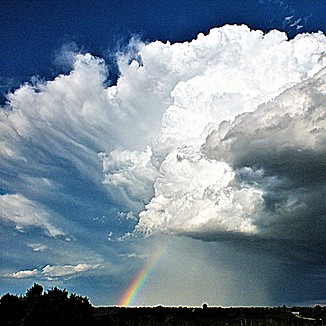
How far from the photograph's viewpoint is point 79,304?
8831cm

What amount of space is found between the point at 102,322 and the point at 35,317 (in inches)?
527

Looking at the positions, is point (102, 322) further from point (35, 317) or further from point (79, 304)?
point (35, 317)

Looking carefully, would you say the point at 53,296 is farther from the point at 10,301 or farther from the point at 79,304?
the point at 10,301

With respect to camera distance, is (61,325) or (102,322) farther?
(102,322)

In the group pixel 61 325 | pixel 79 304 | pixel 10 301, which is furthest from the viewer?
pixel 10 301

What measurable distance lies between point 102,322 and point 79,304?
5.73 m

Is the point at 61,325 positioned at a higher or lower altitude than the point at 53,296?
lower

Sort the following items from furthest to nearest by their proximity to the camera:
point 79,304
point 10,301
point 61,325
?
1. point 10,301
2. point 79,304
3. point 61,325

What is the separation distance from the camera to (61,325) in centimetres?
8212

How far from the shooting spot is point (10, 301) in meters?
95.5

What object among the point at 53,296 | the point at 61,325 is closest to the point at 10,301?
Result: the point at 53,296

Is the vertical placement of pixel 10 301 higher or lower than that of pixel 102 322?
higher

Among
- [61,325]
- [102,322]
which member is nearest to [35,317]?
[61,325]

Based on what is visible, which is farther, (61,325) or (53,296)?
(53,296)
